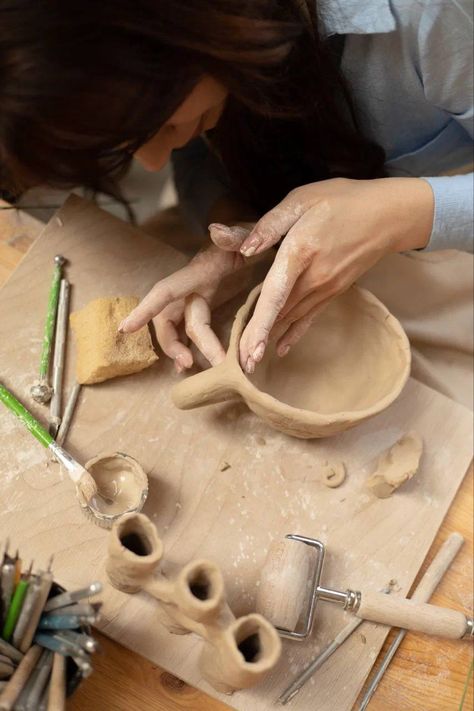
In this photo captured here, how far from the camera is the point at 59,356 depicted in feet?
2.93

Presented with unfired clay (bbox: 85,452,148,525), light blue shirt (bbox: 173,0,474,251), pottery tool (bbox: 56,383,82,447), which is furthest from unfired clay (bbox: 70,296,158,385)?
light blue shirt (bbox: 173,0,474,251)

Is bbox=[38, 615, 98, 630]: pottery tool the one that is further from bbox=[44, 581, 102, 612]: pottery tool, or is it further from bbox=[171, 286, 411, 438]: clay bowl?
bbox=[171, 286, 411, 438]: clay bowl

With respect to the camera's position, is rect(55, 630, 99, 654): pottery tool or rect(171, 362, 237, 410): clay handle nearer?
rect(55, 630, 99, 654): pottery tool

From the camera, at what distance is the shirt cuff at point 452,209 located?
945 mm

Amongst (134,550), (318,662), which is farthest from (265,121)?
(318,662)

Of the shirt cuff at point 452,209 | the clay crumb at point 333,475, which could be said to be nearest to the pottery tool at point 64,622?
the clay crumb at point 333,475

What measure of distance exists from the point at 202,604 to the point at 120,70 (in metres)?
0.48

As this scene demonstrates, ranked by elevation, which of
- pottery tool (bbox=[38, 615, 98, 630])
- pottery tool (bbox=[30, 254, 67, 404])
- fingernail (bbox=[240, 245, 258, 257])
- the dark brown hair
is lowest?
pottery tool (bbox=[38, 615, 98, 630])

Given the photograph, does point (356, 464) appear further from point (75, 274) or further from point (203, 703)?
point (75, 274)

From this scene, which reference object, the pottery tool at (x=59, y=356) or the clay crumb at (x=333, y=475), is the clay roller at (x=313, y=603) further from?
the pottery tool at (x=59, y=356)

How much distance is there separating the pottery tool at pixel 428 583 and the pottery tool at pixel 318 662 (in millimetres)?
51

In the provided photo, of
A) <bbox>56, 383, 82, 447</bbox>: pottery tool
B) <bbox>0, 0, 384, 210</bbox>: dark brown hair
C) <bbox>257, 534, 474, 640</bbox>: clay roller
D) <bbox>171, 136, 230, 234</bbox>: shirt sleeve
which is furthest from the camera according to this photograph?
<bbox>171, 136, 230, 234</bbox>: shirt sleeve

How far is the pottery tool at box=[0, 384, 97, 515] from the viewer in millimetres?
778

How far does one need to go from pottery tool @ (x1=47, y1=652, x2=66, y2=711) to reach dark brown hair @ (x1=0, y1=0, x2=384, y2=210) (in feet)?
1.59
